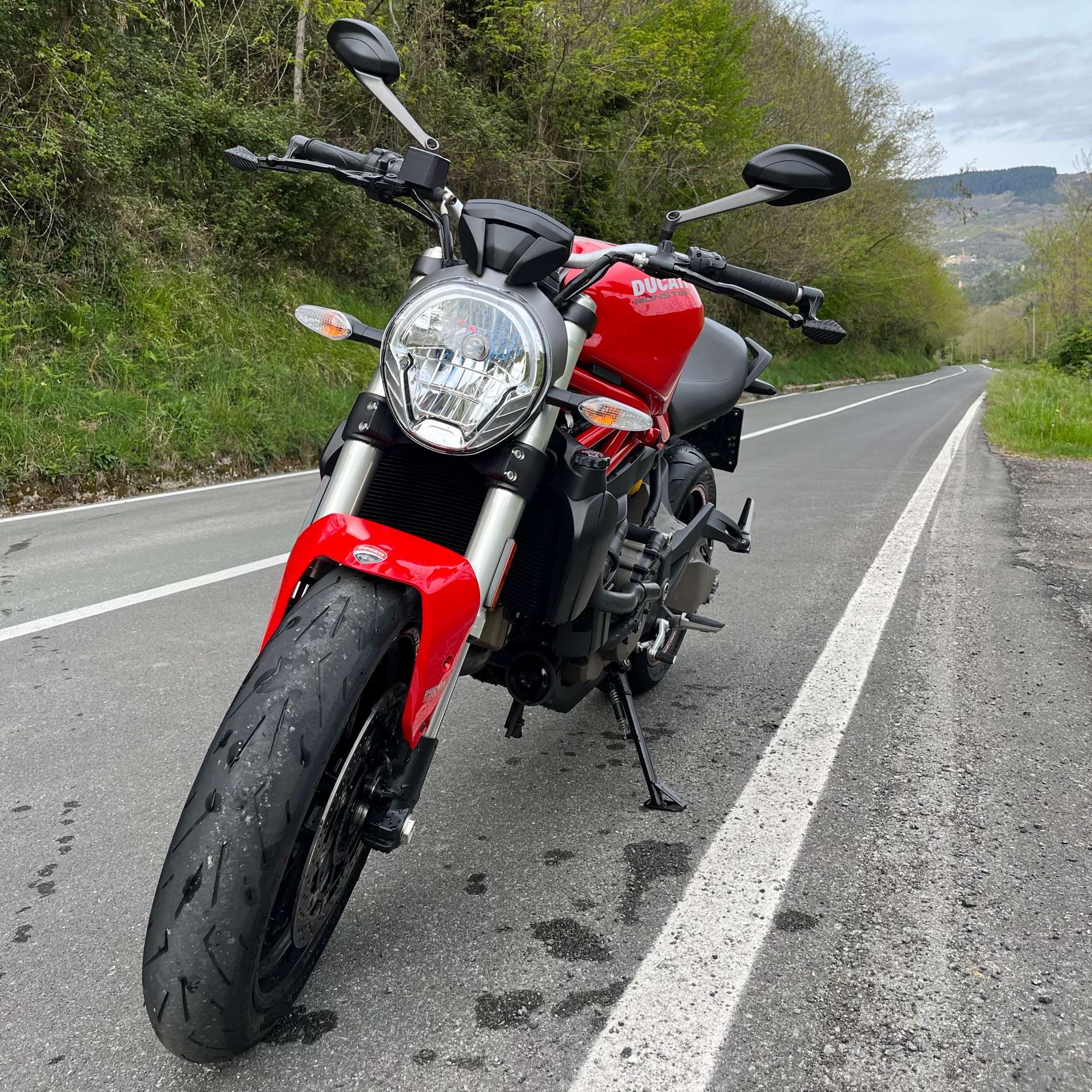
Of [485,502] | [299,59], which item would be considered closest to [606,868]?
[485,502]

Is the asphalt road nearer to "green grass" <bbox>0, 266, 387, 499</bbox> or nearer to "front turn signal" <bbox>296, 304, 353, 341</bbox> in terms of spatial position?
"front turn signal" <bbox>296, 304, 353, 341</bbox>

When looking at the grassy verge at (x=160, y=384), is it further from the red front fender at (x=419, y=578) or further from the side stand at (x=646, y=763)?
the red front fender at (x=419, y=578)

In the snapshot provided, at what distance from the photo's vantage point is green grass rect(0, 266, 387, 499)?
8.74 m

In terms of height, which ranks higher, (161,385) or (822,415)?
(822,415)

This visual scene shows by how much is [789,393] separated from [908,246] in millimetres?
19112

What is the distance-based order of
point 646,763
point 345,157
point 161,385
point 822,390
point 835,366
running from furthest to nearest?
point 835,366
point 822,390
point 161,385
point 646,763
point 345,157

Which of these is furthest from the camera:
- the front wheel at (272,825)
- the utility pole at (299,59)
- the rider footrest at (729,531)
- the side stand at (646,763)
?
the utility pole at (299,59)

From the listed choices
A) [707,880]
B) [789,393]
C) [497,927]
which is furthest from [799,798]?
[789,393]

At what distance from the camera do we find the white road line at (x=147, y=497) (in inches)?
294

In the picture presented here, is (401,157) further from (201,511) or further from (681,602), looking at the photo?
(201,511)

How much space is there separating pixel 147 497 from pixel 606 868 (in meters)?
7.11

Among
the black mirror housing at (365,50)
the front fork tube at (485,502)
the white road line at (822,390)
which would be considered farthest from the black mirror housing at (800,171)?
the white road line at (822,390)

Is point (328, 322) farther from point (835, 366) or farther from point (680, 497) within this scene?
point (835, 366)

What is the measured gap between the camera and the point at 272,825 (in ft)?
5.37
